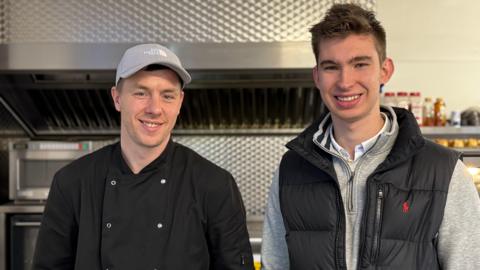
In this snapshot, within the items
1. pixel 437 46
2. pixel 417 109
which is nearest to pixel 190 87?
pixel 417 109

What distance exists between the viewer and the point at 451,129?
3066mm

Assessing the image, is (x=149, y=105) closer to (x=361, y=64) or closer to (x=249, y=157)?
(x=361, y=64)

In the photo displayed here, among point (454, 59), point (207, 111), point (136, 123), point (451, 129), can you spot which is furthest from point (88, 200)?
point (454, 59)

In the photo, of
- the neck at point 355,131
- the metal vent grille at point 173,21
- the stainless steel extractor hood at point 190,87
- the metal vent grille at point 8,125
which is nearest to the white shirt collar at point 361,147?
the neck at point 355,131

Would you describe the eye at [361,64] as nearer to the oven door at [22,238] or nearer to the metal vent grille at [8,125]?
the oven door at [22,238]

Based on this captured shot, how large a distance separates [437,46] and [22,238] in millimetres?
3590

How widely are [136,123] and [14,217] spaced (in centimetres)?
204

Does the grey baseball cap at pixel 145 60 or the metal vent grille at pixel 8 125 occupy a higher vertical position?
the grey baseball cap at pixel 145 60

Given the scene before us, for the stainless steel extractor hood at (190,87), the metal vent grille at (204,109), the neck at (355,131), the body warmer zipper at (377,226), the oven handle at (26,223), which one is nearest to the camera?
the body warmer zipper at (377,226)

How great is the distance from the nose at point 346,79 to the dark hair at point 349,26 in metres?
0.10

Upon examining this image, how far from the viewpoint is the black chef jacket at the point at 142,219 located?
4.45 ft

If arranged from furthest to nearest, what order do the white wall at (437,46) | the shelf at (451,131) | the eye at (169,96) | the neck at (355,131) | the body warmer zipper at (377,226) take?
the white wall at (437,46), the shelf at (451,131), the eye at (169,96), the neck at (355,131), the body warmer zipper at (377,226)

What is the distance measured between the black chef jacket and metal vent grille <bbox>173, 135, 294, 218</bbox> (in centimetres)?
188

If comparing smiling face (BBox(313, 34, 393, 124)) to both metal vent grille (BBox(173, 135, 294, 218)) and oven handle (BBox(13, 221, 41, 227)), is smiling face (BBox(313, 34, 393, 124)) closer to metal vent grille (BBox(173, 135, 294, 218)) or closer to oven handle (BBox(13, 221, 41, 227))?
metal vent grille (BBox(173, 135, 294, 218))
